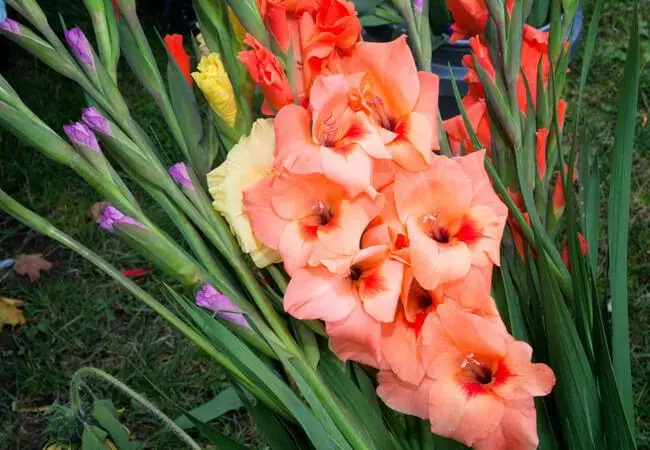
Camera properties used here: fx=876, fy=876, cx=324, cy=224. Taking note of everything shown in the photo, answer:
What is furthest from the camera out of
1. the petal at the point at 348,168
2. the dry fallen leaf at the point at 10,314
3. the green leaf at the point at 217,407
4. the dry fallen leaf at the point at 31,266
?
the dry fallen leaf at the point at 31,266

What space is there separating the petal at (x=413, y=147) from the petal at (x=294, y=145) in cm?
6

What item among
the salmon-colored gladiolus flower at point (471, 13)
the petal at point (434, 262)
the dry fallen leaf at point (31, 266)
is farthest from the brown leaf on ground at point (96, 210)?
the petal at point (434, 262)

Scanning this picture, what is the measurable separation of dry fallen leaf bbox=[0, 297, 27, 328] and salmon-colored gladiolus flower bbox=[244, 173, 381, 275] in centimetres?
137

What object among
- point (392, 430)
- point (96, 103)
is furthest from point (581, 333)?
point (96, 103)

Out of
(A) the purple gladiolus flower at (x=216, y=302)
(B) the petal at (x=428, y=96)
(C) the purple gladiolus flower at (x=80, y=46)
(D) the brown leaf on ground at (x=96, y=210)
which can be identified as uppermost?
(C) the purple gladiolus flower at (x=80, y=46)

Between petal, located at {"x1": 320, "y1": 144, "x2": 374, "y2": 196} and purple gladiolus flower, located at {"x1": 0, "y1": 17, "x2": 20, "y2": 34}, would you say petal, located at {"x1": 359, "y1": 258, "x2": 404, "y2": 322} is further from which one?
purple gladiolus flower, located at {"x1": 0, "y1": 17, "x2": 20, "y2": 34}

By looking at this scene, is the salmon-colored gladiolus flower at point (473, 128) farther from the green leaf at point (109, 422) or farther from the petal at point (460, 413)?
the green leaf at point (109, 422)

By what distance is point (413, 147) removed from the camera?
582 millimetres

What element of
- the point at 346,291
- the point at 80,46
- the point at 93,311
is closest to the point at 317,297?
the point at 346,291

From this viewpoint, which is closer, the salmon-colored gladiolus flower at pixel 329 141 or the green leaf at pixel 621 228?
the salmon-colored gladiolus flower at pixel 329 141

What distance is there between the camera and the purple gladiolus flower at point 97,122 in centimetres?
57

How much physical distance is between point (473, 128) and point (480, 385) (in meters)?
0.22

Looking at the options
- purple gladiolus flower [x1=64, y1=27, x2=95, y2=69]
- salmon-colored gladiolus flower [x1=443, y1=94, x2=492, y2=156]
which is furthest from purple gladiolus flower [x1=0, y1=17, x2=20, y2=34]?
salmon-colored gladiolus flower [x1=443, y1=94, x2=492, y2=156]

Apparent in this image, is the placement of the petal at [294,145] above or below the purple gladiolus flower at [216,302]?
above
